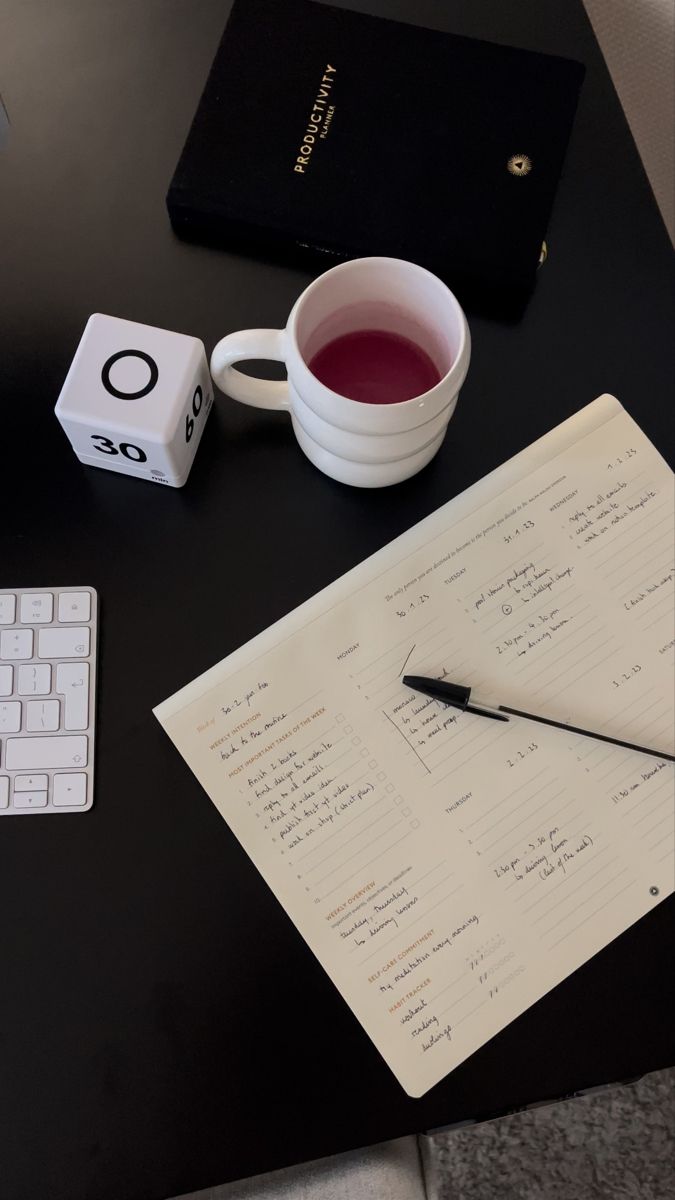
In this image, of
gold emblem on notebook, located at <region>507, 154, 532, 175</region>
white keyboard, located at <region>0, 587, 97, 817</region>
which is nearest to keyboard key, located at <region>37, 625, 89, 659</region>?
white keyboard, located at <region>0, 587, 97, 817</region>

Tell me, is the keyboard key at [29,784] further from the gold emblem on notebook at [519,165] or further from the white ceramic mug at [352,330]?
the gold emblem on notebook at [519,165]

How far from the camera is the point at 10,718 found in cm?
50

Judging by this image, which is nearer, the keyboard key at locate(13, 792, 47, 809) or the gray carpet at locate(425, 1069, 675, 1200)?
the keyboard key at locate(13, 792, 47, 809)

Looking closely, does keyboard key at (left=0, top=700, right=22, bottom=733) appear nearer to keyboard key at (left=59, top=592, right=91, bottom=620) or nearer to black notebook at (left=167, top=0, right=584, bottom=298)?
keyboard key at (left=59, top=592, right=91, bottom=620)

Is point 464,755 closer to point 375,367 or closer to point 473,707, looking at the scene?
point 473,707

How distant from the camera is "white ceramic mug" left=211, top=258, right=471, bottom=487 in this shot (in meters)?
0.44

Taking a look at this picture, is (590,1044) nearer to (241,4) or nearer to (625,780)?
(625,780)

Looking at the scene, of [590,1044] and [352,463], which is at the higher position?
[352,463]

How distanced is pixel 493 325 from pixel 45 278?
11.8 inches

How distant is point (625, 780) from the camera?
0.50 metres

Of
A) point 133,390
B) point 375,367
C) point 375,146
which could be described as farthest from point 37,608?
point 375,146

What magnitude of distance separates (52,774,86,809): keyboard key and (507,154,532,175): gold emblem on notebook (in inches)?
18.1

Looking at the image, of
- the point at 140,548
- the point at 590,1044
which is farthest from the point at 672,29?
the point at 590,1044

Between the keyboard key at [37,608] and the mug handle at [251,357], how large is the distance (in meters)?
0.16
